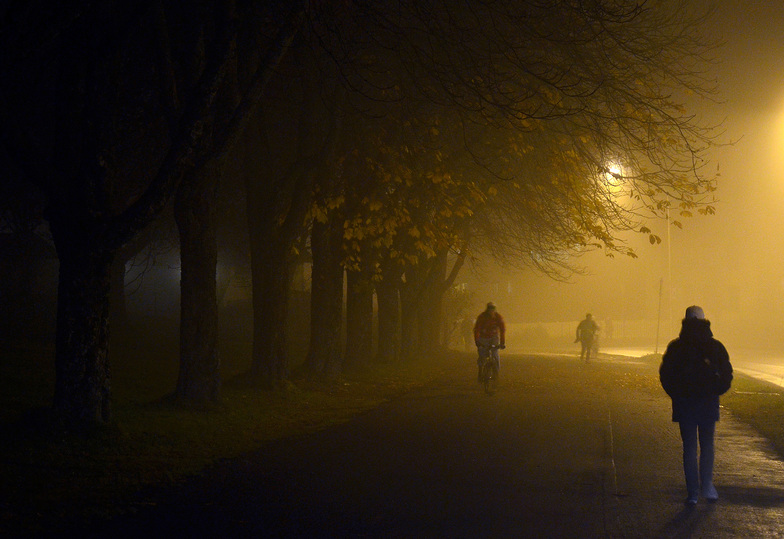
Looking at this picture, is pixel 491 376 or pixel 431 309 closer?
pixel 491 376

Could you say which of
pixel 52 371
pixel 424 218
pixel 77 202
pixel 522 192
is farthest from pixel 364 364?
pixel 77 202

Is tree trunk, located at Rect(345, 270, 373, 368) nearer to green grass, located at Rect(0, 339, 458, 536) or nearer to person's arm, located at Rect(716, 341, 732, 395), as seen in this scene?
green grass, located at Rect(0, 339, 458, 536)

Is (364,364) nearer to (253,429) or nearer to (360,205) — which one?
(360,205)

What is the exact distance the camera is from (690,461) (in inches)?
302

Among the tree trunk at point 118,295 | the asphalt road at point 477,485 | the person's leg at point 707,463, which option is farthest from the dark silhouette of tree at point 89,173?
the tree trunk at point 118,295

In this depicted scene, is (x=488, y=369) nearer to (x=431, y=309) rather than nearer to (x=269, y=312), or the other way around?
(x=269, y=312)

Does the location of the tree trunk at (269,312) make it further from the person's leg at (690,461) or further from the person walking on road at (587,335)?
the person walking on road at (587,335)

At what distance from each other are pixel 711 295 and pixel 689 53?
76.9 meters

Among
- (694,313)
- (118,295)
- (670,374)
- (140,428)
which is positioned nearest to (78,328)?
(140,428)

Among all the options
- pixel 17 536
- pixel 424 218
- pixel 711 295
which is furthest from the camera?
pixel 711 295

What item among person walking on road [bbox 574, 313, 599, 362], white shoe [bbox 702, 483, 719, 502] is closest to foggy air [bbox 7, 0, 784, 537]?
white shoe [bbox 702, 483, 719, 502]

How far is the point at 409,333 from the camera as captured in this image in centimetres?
3000

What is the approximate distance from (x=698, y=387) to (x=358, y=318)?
15230 millimetres

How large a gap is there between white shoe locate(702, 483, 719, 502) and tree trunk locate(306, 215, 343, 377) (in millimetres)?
11378
